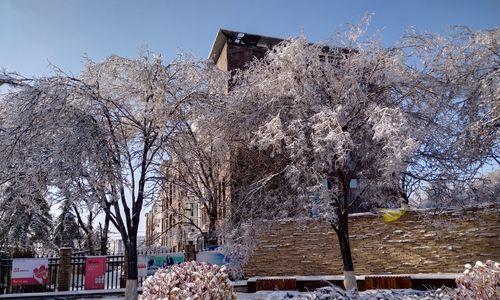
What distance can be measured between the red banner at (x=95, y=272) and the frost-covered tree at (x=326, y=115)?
6.97 meters

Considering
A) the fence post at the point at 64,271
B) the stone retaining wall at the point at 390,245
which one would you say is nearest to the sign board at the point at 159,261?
the stone retaining wall at the point at 390,245

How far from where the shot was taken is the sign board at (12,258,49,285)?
638 inches

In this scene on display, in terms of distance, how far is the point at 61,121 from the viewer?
1238 cm

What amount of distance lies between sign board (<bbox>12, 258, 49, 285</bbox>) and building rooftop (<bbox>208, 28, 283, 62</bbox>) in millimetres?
14967

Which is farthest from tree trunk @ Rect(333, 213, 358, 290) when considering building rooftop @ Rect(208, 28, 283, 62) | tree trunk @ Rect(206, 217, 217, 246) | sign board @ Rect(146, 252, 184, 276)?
building rooftop @ Rect(208, 28, 283, 62)

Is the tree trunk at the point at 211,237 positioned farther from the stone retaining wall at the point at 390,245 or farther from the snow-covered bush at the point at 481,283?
the snow-covered bush at the point at 481,283

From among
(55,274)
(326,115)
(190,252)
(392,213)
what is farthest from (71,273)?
(392,213)

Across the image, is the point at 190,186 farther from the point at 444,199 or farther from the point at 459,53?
the point at 459,53

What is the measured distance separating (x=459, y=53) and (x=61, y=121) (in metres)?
12.1

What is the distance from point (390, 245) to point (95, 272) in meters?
11.5

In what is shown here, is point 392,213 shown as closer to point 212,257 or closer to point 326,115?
point 326,115

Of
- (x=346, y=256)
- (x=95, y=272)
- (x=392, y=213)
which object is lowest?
(x=346, y=256)

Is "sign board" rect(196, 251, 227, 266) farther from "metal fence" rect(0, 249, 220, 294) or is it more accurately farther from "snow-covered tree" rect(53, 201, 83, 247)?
"snow-covered tree" rect(53, 201, 83, 247)

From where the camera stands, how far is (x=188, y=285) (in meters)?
6.31
